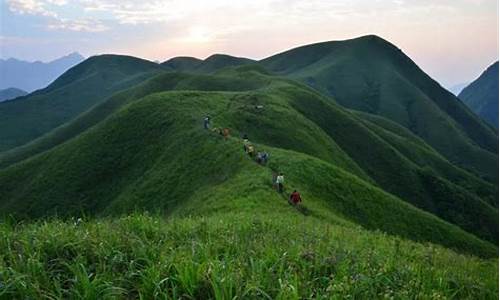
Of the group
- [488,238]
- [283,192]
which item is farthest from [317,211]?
[488,238]

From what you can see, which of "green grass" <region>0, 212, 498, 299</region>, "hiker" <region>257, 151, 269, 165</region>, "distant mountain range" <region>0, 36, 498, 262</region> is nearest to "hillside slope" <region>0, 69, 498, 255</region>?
"distant mountain range" <region>0, 36, 498, 262</region>

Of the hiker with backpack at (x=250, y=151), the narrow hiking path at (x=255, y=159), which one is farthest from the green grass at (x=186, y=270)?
the hiker with backpack at (x=250, y=151)

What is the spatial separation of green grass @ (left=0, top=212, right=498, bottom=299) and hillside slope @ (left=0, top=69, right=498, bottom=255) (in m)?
18.3

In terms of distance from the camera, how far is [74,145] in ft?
244

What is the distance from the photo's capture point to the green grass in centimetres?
577

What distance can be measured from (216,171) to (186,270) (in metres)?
34.8

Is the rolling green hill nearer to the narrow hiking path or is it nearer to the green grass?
the green grass

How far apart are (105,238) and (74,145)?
7163cm

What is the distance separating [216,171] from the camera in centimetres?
4069

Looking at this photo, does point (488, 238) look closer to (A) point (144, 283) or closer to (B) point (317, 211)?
(B) point (317, 211)

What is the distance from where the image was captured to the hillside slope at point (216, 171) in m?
37.2

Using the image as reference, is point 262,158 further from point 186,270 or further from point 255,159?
point 186,270

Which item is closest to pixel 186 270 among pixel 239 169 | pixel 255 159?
pixel 239 169

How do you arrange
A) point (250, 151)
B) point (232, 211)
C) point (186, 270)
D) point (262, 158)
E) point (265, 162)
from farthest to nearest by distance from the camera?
1. point (250, 151)
2. point (262, 158)
3. point (265, 162)
4. point (232, 211)
5. point (186, 270)
